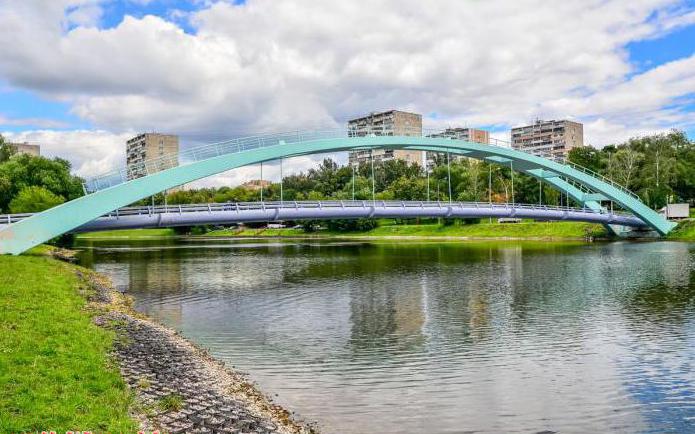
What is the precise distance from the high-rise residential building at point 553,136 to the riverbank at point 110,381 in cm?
12772

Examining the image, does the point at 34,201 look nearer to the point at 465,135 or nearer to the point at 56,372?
the point at 56,372

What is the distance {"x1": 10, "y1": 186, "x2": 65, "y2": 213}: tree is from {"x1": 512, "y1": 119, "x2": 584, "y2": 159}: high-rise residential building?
10808cm

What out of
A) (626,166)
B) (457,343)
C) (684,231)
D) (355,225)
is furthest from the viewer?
(355,225)

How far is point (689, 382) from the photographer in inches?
392

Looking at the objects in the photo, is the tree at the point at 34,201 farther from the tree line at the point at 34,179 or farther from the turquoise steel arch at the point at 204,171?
the turquoise steel arch at the point at 204,171

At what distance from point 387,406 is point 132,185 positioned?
21927mm

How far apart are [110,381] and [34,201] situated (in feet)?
137

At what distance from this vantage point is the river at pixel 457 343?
860 centimetres

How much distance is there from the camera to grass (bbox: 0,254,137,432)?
21.0 ft

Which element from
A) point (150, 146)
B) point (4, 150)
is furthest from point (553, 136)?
point (4, 150)

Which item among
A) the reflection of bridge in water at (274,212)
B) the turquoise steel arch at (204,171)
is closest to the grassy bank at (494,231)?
the turquoise steel arch at (204,171)

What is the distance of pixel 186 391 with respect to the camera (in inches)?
338

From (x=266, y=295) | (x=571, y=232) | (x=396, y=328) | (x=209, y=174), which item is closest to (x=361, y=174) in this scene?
(x=571, y=232)

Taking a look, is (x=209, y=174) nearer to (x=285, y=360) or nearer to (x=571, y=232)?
(x=285, y=360)
